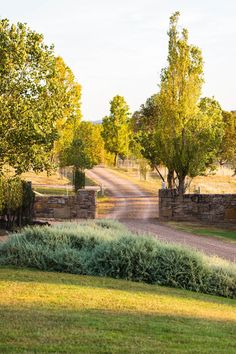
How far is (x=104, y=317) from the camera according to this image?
27.1ft

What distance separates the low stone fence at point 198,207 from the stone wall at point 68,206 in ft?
12.2

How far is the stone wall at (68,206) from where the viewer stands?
1113 inches

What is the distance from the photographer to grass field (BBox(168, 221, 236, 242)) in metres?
24.7

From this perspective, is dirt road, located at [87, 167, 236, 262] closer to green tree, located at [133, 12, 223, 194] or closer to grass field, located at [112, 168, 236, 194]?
grass field, located at [112, 168, 236, 194]

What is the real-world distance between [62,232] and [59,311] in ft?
20.2

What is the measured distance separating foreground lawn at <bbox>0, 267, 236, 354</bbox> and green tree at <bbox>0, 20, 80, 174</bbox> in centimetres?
442

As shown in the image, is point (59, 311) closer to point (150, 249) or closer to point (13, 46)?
point (150, 249)

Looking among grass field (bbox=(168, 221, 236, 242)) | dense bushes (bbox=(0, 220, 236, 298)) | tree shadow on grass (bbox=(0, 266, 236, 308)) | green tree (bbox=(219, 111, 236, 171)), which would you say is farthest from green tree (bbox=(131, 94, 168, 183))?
tree shadow on grass (bbox=(0, 266, 236, 308))

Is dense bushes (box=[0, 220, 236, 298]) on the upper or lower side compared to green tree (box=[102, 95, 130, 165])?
lower

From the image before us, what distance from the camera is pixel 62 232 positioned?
14.7 m

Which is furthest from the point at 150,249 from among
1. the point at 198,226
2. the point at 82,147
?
the point at 82,147

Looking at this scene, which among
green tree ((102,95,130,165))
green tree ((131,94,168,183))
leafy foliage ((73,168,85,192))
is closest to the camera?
leafy foliage ((73,168,85,192))

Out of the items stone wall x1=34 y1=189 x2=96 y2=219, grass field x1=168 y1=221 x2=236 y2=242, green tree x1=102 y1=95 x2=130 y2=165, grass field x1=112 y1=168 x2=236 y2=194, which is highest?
green tree x1=102 y1=95 x2=130 y2=165

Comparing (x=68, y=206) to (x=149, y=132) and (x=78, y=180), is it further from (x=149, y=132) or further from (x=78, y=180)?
(x=149, y=132)
